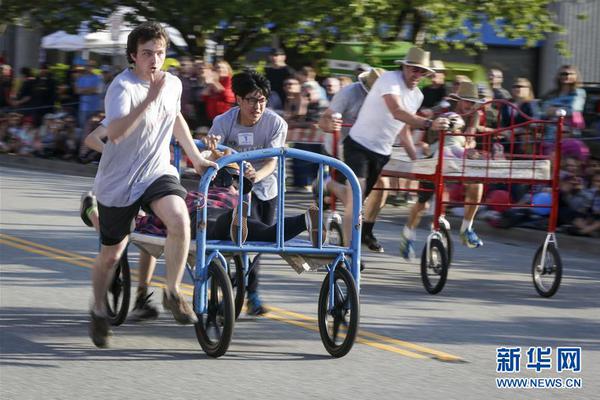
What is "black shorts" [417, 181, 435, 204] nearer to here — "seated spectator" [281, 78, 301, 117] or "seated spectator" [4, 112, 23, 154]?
"seated spectator" [281, 78, 301, 117]

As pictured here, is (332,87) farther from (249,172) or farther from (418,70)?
(249,172)

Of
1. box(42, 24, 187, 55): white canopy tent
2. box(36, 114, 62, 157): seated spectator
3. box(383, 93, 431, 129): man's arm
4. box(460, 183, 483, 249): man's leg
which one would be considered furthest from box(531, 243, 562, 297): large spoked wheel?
Result: box(42, 24, 187, 55): white canopy tent

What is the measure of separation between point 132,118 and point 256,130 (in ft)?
5.49

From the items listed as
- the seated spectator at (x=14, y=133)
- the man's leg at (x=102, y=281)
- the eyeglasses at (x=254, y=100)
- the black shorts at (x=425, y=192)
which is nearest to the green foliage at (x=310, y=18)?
the seated spectator at (x=14, y=133)

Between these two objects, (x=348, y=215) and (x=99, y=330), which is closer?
(x=99, y=330)

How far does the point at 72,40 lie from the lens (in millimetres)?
30266

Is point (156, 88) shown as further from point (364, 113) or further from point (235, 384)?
point (364, 113)

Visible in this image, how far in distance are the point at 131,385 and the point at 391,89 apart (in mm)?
4469

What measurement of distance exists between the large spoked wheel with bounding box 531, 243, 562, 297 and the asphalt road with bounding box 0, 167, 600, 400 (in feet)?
0.51

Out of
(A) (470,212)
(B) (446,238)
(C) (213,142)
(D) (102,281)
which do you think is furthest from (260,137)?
(A) (470,212)

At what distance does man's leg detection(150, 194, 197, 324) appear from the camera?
24.5 ft

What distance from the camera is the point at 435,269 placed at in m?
10.8

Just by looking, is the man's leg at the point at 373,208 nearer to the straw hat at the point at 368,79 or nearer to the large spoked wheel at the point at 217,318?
the straw hat at the point at 368,79

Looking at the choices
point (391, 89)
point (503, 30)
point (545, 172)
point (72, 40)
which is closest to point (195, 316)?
point (391, 89)
